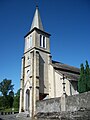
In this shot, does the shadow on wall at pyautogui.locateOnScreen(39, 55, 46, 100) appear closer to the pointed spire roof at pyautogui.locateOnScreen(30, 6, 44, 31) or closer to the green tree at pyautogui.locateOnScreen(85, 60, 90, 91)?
the pointed spire roof at pyautogui.locateOnScreen(30, 6, 44, 31)

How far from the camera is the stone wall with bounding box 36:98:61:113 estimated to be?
21.1 m

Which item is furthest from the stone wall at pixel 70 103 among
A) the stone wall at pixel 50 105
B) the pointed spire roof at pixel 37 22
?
the pointed spire roof at pixel 37 22

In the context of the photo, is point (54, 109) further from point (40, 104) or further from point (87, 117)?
point (87, 117)

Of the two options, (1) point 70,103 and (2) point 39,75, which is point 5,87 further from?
(1) point 70,103

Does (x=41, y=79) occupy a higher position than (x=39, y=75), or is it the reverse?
(x=39, y=75)

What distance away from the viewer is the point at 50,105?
880 inches

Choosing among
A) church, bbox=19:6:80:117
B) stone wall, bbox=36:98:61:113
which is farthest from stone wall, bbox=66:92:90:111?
church, bbox=19:6:80:117

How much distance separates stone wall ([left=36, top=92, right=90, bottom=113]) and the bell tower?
103 inches

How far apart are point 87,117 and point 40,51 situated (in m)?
25.3

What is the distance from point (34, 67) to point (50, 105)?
877 cm

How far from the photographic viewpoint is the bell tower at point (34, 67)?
2712 centimetres

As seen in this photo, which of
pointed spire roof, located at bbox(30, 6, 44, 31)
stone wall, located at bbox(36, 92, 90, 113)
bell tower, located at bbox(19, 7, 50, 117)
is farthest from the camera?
pointed spire roof, located at bbox(30, 6, 44, 31)

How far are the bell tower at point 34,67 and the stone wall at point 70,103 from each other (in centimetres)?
260

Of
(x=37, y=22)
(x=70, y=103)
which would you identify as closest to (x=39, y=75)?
(x=70, y=103)
